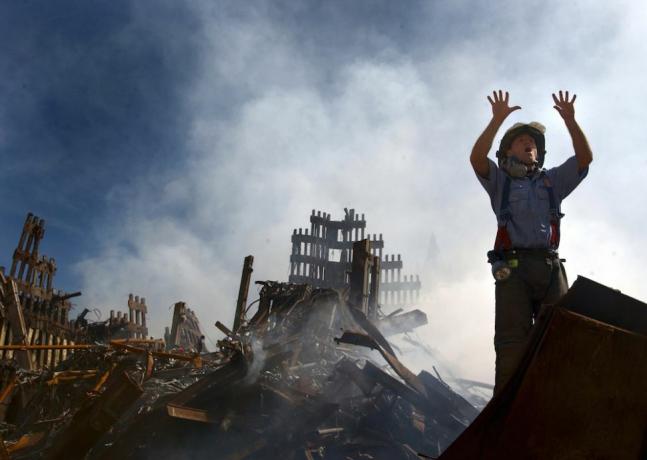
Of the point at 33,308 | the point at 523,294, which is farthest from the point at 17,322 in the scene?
the point at 523,294

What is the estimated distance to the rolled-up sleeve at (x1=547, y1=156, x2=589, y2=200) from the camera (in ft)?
10.3

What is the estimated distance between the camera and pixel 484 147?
3.20 metres

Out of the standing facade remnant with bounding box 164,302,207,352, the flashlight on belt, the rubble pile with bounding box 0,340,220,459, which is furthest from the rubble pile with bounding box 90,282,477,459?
the standing facade remnant with bounding box 164,302,207,352

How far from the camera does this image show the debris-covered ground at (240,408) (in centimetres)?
419

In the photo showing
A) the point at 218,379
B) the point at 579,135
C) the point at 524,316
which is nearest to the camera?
the point at 524,316

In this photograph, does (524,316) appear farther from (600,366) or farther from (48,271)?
(48,271)

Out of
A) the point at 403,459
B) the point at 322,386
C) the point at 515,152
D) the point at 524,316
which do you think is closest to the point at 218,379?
the point at 322,386

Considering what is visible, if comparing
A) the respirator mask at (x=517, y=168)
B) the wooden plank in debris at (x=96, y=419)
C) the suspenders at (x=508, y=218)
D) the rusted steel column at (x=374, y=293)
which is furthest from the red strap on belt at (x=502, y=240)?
the rusted steel column at (x=374, y=293)

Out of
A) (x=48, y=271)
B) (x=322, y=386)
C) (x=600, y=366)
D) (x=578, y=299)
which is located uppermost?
(x=48, y=271)

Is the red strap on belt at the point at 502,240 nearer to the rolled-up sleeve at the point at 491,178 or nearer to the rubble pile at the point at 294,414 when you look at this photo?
the rolled-up sleeve at the point at 491,178

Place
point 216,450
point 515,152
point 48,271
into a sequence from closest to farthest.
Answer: point 515,152
point 216,450
point 48,271

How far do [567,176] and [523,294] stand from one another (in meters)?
0.93

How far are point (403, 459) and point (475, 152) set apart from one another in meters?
3.13

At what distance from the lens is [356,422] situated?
4.88 m
